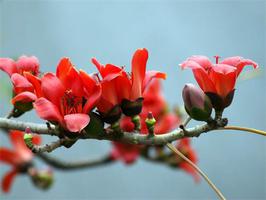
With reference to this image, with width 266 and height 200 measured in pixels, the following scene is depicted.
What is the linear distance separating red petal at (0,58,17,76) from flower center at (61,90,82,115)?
103 mm

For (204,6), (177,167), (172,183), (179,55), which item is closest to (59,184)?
(172,183)

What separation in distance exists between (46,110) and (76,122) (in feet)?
0.13

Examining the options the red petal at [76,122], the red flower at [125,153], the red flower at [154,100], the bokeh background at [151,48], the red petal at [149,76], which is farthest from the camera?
the bokeh background at [151,48]

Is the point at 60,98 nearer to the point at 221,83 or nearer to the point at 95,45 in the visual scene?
the point at 221,83

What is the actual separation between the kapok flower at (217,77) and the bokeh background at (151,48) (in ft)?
7.81

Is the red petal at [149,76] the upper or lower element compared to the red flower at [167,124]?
upper

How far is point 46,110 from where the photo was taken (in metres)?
0.54

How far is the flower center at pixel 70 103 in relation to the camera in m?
0.59

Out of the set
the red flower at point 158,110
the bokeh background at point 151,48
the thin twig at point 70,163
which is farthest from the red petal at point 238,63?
the bokeh background at point 151,48

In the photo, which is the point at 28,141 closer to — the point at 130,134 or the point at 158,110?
the point at 130,134

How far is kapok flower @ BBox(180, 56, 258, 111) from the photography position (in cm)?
59

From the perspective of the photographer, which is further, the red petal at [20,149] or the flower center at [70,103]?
the red petal at [20,149]

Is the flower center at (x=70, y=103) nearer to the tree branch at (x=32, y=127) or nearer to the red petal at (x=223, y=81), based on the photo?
the tree branch at (x=32, y=127)

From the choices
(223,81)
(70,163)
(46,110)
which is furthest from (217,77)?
(70,163)
